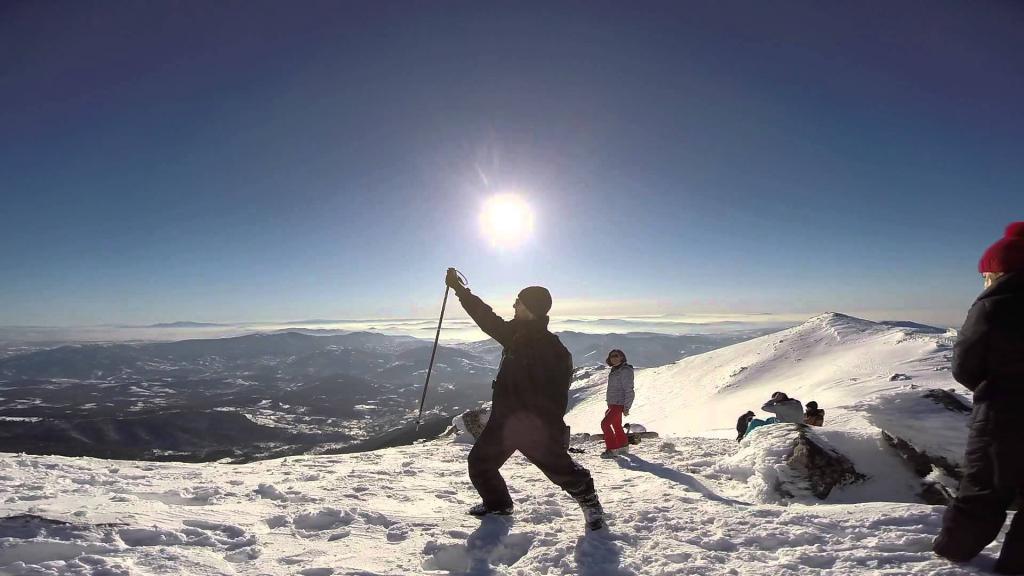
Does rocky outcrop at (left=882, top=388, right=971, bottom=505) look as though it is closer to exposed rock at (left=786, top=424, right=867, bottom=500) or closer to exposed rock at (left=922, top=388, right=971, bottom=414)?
exposed rock at (left=922, top=388, right=971, bottom=414)

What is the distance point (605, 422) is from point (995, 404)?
759cm

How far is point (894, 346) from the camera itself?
85.8 feet

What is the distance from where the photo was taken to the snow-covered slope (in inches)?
690

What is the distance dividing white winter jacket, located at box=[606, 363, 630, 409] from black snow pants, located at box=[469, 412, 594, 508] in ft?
18.4

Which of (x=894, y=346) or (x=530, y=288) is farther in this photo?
(x=894, y=346)

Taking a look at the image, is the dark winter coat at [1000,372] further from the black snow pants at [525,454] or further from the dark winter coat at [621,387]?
the dark winter coat at [621,387]

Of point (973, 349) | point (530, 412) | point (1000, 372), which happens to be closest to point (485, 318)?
point (530, 412)

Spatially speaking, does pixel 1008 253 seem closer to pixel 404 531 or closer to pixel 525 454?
pixel 525 454

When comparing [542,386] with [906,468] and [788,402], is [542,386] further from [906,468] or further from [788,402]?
[788,402]

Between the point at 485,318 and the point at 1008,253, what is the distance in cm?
460

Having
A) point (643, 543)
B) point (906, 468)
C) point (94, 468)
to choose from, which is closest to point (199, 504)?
point (94, 468)

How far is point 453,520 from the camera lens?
5.16 meters

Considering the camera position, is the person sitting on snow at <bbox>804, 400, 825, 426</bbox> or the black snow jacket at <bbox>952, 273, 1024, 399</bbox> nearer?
the black snow jacket at <bbox>952, 273, 1024, 399</bbox>

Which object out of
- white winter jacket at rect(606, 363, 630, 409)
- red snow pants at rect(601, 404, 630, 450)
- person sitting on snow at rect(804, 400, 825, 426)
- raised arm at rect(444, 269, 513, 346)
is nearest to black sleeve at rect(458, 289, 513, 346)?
raised arm at rect(444, 269, 513, 346)
